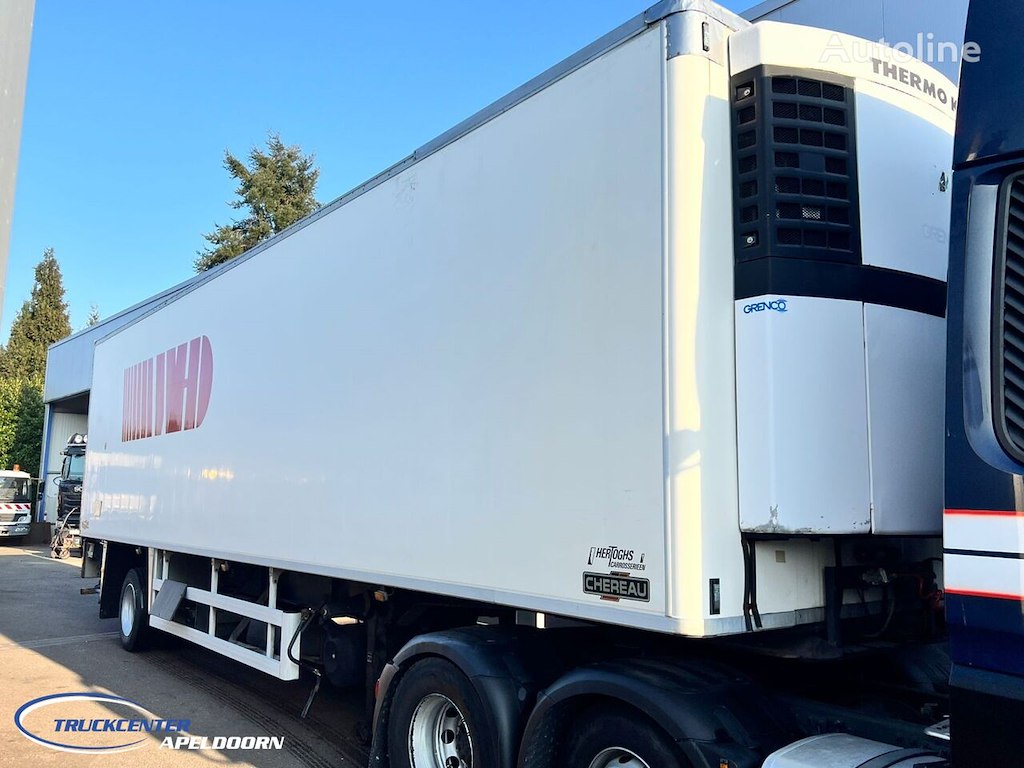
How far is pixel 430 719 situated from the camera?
4.21 m

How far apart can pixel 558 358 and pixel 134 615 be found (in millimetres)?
7548

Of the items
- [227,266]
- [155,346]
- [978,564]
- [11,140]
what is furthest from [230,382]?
[978,564]

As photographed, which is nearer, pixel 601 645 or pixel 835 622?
pixel 835 622

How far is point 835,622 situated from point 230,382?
17.2ft

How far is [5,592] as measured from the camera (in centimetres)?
1442

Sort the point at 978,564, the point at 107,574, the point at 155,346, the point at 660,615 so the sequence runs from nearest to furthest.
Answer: the point at 978,564, the point at 660,615, the point at 155,346, the point at 107,574

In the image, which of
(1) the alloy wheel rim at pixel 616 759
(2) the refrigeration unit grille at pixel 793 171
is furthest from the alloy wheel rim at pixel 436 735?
(2) the refrigeration unit grille at pixel 793 171

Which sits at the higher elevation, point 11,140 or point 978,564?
point 11,140

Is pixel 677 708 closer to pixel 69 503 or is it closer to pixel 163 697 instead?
pixel 163 697

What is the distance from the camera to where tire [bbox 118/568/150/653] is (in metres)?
9.03

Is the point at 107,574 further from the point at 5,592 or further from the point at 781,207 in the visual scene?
the point at 781,207

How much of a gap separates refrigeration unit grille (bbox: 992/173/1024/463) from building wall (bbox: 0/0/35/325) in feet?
8.16

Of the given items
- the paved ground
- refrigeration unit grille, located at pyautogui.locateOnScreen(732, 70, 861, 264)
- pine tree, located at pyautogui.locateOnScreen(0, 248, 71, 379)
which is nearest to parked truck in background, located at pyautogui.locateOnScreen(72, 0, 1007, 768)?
refrigeration unit grille, located at pyautogui.locateOnScreen(732, 70, 861, 264)

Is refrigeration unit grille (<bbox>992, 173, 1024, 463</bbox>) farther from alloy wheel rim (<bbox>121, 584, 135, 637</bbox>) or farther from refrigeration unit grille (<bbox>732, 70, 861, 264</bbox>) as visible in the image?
alloy wheel rim (<bbox>121, 584, 135, 637</bbox>)
